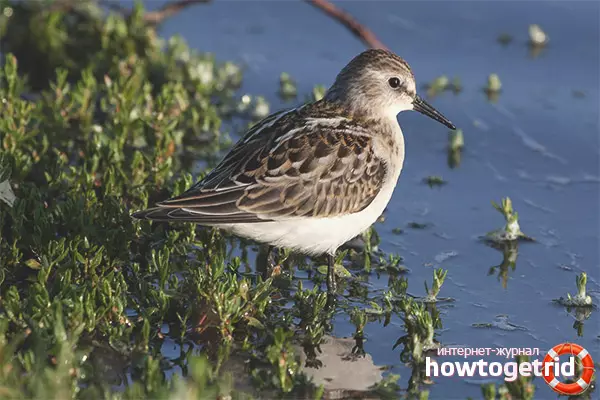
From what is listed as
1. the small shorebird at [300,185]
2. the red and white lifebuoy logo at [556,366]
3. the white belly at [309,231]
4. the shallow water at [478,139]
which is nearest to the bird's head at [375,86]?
the small shorebird at [300,185]

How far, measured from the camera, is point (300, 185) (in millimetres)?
7461

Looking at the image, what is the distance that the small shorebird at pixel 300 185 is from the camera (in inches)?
288

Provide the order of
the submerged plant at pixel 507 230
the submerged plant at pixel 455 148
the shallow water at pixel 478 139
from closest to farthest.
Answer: the shallow water at pixel 478 139
the submerged plant at pixel 507 230
the submerged plant at pixel 455 148

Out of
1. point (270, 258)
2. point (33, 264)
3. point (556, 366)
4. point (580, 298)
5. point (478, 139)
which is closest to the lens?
point (556, 366)

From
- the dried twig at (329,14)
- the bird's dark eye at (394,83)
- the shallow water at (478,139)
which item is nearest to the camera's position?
the shallow water at (478,139)

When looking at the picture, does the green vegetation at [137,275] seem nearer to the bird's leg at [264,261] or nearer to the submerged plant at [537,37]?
the bird's leg at [264,261]

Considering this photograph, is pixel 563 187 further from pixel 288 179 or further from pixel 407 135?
pixel 288 179

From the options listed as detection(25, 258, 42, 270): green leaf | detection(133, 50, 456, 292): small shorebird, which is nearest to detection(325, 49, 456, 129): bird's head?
detection(133, 50, 456, 292): small shorebird

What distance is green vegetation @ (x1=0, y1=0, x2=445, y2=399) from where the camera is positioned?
6348 mm

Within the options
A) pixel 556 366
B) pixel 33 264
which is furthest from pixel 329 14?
pixel 556 366

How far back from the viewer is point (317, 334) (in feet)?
22.8

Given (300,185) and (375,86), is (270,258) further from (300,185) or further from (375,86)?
(375,86)

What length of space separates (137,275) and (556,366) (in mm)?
3011

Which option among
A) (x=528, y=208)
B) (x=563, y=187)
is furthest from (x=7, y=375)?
(x=563, y=187)
